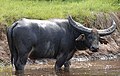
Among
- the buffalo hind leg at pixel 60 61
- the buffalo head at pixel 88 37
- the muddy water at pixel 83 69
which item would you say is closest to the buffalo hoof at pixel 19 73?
the muddy water at pixel 83 69

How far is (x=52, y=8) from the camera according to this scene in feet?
64.7

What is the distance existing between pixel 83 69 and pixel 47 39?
1.59m

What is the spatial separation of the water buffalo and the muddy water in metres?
0.40

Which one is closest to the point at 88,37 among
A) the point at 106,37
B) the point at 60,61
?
the point at 60,61

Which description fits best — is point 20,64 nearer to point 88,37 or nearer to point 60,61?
point 60,61

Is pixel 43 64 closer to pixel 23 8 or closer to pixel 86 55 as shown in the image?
pixel 86 55

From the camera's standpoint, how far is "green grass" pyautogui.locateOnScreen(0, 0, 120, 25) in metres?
17.7

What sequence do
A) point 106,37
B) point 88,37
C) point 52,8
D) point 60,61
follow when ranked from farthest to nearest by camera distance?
point 52,8, point 106,37, point 60,61, point 88,37

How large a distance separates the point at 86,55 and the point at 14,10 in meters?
2.92

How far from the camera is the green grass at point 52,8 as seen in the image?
17.7 m

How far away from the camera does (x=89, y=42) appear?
565 inches

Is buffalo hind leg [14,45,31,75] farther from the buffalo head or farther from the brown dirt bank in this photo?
the brown dirt bank

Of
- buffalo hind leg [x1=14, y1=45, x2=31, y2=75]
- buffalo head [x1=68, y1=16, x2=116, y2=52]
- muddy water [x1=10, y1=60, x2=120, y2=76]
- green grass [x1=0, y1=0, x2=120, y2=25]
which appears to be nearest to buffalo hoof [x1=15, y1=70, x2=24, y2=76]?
buffalo hind leg [x1=14, y1=45, x2=31, y2=75]

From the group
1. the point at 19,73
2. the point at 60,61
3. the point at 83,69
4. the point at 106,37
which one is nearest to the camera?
the point at 19,73
